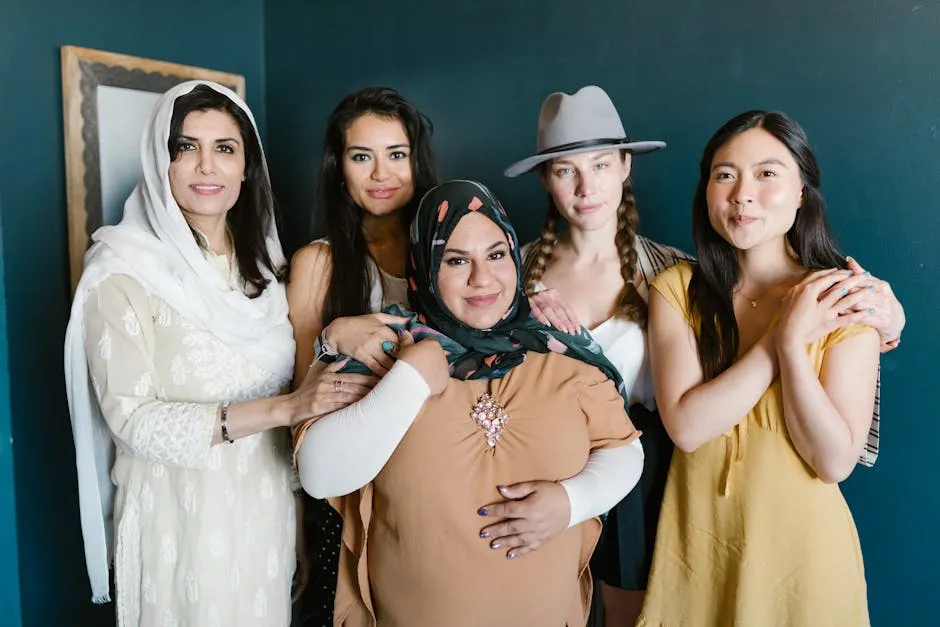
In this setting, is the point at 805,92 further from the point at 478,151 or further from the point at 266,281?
the point at 266,281

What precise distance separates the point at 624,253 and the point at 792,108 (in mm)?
622

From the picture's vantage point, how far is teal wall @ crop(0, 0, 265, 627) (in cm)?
246

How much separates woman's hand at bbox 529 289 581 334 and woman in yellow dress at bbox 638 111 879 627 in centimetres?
20

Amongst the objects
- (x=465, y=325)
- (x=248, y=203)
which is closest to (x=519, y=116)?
(x=248, y=203)

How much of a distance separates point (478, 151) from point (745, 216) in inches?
53.3

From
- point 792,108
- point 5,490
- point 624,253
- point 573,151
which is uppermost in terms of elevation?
point 792,108

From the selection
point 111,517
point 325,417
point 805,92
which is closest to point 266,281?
point 325,417

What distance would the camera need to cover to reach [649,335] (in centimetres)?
184

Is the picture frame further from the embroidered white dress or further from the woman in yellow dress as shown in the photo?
the woman in yellow dress

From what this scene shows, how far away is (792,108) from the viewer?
2094 millimetres

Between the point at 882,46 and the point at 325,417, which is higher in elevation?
the point at 882,46

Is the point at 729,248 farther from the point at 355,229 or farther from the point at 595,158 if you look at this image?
the point at 355,229

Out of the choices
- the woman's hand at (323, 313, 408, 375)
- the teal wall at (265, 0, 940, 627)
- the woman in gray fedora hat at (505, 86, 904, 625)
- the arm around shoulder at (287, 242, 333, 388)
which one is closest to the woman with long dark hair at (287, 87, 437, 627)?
the arm around shoulder at (287, 242, 333, 388)

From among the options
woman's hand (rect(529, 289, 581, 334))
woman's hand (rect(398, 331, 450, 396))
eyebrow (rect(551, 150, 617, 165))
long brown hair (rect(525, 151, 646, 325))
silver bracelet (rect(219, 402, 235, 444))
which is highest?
eyebrow (rect(551, 150, 617, 165))
